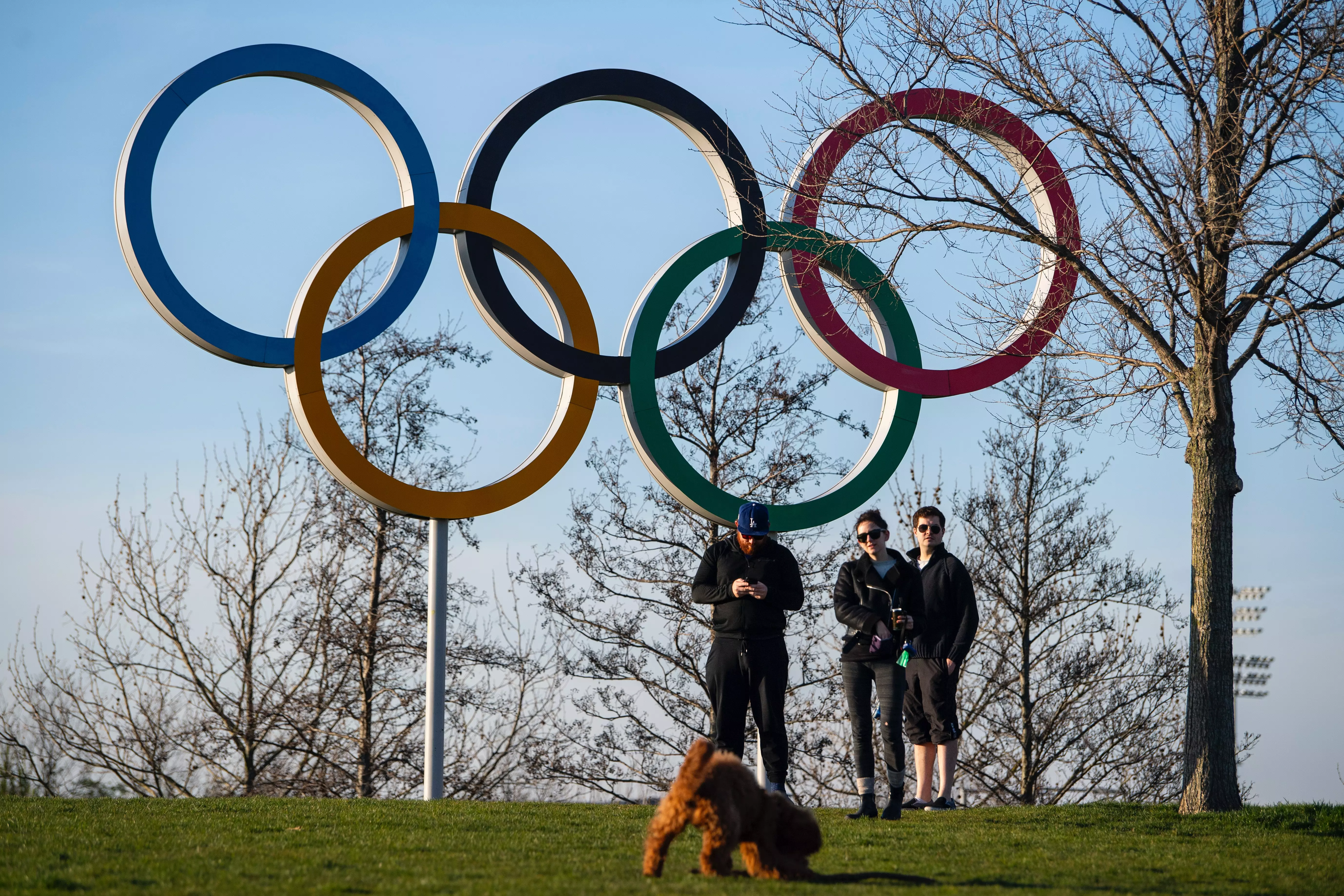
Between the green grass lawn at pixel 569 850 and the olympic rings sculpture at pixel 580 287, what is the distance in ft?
7.46

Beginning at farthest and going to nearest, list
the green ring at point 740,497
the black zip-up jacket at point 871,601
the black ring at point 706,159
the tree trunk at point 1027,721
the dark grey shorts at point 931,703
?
the tree trunk at point 1027,721 → the green ring at point 740,497 → the black ring at point 706,159 → the dark grey shorts at point 931,703 → the black zip-up jacket at point 871,601

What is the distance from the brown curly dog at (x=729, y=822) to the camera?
13.6ft

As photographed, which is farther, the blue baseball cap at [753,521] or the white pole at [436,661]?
the white pole at [436,661]

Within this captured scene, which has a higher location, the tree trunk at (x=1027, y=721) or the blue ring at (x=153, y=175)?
the blue ring at (x=153, y=175)

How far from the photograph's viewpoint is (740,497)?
8812 mm

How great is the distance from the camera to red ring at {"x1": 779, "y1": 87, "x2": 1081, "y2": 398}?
878 cm

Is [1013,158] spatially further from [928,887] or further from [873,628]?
[928,887]

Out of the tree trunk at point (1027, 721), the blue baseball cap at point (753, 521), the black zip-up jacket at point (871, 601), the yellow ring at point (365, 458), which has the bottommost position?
the tree trunk at point (1027, 721)

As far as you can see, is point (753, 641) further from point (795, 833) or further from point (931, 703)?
point (795, 833)

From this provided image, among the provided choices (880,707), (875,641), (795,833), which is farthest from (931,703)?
(795,833)

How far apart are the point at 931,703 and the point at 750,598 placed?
149cm

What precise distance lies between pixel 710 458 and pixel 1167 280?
22.9 feet

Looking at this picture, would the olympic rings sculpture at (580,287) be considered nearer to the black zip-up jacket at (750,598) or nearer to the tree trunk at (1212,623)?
the tree trunk at (1212,623)

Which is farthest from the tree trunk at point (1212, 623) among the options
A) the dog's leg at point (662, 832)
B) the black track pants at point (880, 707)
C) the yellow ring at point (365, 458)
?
the dog's leg at point (662, 832)
